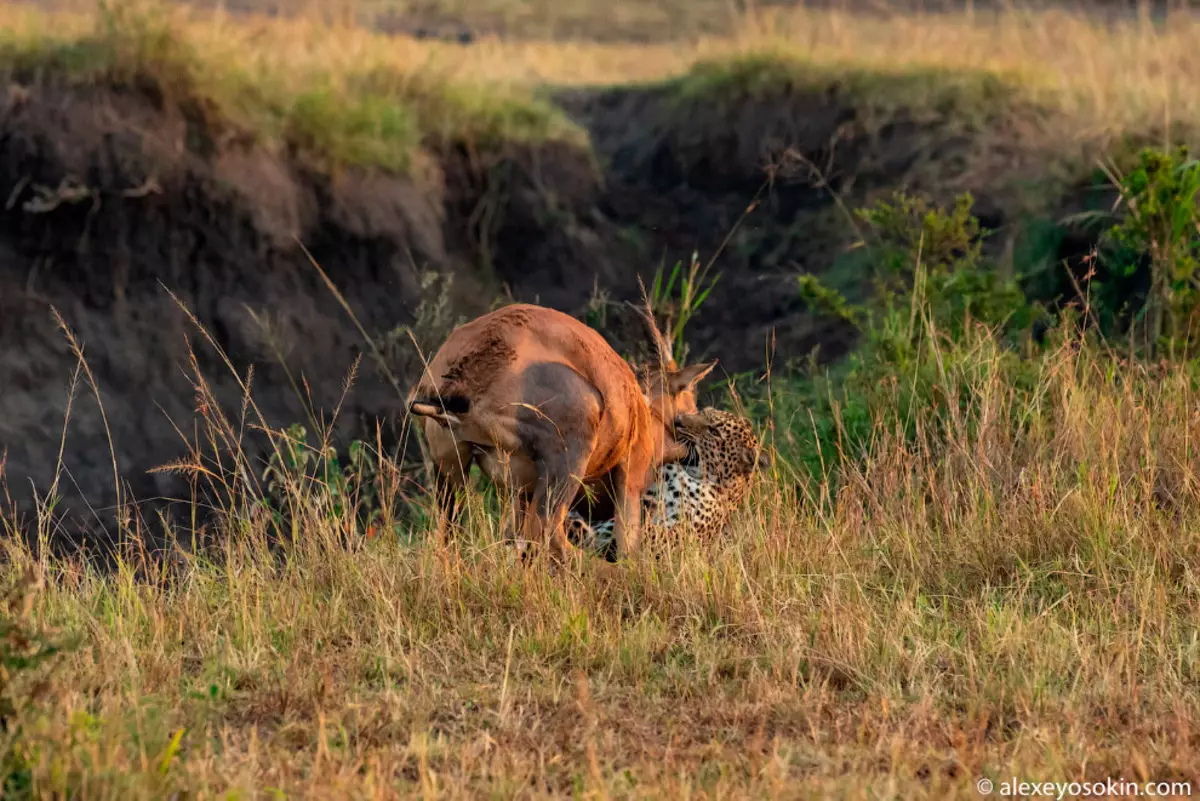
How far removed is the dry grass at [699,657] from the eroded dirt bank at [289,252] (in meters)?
3.81

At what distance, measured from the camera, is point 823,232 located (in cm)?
1274

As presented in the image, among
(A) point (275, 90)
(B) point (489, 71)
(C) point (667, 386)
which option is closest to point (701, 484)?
(C) point (667, 386)

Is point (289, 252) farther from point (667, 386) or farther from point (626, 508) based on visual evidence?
point (626, 508)

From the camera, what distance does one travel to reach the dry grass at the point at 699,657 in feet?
13.0

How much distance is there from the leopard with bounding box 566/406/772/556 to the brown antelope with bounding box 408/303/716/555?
0.59m

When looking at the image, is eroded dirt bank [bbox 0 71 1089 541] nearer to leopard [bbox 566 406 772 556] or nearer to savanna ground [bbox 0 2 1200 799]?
leopard [bbox 566 406 772 556]

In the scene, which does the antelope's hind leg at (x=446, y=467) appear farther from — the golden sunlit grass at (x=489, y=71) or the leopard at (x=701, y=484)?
the golden sunlit grass at (x=489, y=71)

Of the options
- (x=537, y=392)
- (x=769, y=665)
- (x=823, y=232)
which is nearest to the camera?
(x=769, y=665)

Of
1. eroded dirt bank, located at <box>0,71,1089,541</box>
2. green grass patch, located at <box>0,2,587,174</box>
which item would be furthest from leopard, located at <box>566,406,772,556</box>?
green grass patch, located at <box>0,2,587,174</box>

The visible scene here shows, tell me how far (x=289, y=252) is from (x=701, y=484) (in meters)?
5.78

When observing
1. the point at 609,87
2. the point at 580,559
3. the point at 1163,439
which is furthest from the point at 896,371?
the point at 609,87

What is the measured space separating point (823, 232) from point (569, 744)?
9.07m

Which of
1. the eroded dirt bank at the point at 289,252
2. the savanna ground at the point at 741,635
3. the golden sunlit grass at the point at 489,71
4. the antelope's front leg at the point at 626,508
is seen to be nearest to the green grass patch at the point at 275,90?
the golden sunlit grass at the point at 489,71

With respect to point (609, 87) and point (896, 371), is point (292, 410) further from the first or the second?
point (609, 87)
